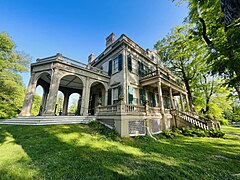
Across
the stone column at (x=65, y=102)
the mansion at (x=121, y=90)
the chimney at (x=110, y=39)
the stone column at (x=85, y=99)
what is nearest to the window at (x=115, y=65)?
the mansion at (x=121, y=90)

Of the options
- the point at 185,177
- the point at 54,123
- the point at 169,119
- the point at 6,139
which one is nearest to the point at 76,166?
the point at 185,177

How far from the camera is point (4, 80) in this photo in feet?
43.2

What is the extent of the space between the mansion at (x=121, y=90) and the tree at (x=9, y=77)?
343cm

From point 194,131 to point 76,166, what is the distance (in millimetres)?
10428

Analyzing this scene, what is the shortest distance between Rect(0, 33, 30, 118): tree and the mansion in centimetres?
343

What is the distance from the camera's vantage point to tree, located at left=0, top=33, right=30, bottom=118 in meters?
12.8

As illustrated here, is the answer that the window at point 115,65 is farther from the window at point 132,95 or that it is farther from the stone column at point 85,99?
the stone column at point 85,99

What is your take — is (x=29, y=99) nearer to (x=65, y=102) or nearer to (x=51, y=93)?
(x=51, y=93)

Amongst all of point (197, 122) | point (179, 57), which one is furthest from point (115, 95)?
point (179, 57)

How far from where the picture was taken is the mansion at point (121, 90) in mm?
8172

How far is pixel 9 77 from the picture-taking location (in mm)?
14211

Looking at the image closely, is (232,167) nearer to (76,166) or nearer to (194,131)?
(76,166)

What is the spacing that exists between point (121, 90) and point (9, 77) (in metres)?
15.1

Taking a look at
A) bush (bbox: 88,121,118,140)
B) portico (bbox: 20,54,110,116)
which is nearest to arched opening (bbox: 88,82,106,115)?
portico (bbox: 20,54,110,116)
